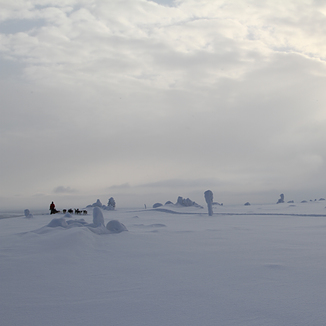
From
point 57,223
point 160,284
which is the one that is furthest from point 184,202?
point 160,284

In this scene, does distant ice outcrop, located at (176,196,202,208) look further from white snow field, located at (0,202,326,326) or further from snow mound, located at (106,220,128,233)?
white snow field, located at (0,202,326,326)

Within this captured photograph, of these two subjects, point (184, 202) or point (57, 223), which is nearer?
point (57, 223)

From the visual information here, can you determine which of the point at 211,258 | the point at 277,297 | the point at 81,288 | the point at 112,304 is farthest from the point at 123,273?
the point at 277,297

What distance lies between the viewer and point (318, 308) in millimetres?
3656

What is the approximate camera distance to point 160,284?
4.79 metres

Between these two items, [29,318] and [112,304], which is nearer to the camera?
[29,318]

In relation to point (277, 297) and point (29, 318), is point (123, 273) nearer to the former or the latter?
point (29, 318)

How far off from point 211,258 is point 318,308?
3077mm

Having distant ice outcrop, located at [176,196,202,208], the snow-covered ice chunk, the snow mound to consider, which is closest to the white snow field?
the snow mound

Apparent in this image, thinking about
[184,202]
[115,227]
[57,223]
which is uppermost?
[57,223]

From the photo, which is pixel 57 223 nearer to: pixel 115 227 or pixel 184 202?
pixel 115 227

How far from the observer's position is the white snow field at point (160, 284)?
3539 mm

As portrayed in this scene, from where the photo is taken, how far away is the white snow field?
11.6ft

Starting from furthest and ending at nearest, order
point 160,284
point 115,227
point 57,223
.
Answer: point 57,223 → point 115,227 → point 160,284
